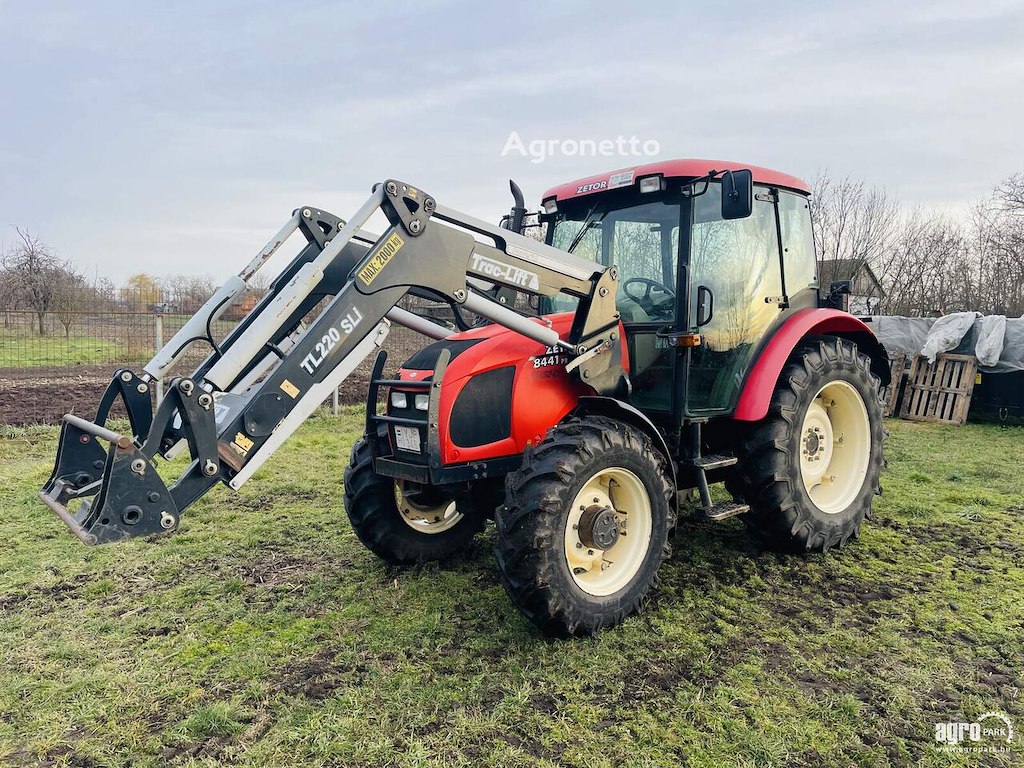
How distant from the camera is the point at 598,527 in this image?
3338mm

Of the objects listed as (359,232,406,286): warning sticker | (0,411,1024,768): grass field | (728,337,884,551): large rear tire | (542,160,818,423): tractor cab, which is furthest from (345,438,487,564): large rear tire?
(728,337,884,551): large rear tire

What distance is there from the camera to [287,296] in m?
3.05

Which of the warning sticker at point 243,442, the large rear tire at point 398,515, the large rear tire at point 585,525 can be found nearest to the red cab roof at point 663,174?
the large rear tire at point 585,525

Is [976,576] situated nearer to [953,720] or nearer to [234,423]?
[953,720]

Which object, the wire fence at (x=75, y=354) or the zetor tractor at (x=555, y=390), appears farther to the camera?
the wire fence at (x=75, y=354)

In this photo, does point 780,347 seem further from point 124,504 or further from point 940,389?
point 940,389

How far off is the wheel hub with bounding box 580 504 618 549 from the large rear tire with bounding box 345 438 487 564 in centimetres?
82

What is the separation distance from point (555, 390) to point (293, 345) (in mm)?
1349

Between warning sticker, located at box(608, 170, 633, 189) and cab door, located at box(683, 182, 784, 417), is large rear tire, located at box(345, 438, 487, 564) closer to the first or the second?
cab door, located at box(683, 182, 784, 417)

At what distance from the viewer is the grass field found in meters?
2.53

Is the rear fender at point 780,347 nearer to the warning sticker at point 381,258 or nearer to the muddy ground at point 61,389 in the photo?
the warning sticker at point 381,258

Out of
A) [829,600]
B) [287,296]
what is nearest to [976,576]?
[829,600]

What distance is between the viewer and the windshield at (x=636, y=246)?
405 cm

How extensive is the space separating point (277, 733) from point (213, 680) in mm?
558
